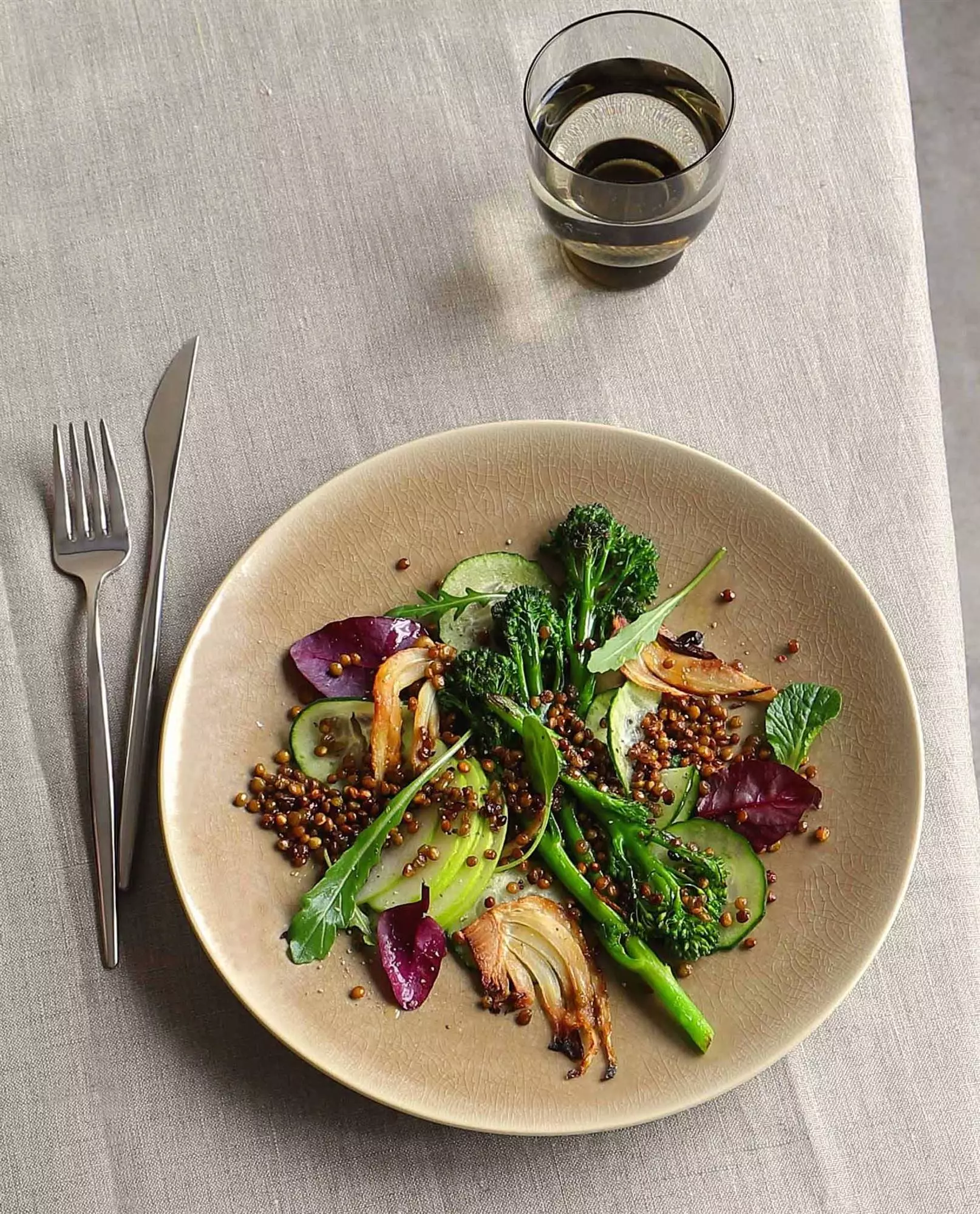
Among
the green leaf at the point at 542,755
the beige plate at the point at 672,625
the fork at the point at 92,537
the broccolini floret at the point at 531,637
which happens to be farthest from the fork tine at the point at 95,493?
the green leaf at the point at 542,755

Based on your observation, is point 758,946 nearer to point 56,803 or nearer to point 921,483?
point 921,483

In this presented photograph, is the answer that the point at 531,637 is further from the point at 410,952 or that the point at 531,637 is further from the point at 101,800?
the point at 101,800

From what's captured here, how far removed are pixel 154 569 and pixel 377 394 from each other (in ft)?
1.54

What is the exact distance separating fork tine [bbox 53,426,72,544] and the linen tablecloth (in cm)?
4

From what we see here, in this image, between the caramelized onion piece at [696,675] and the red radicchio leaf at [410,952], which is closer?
the red radicchio leaf at [410,952]

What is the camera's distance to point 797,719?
1.70 meters

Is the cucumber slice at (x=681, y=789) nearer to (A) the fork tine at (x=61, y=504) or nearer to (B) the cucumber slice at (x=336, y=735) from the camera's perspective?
(B) the cucumber slice at (x=336, y=735)

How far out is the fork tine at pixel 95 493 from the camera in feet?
6.07

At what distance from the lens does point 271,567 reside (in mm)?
1731

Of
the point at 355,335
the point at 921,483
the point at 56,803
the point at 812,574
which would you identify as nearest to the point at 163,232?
the point at 355,335

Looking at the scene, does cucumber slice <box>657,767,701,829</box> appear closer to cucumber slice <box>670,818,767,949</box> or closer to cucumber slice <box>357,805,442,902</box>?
cucumber slice <box>670,818,767,949</box>

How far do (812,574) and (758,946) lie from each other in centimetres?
56

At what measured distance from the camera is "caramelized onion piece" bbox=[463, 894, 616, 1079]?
1582 mm

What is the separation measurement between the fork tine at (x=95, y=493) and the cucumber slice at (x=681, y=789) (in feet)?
3.20
